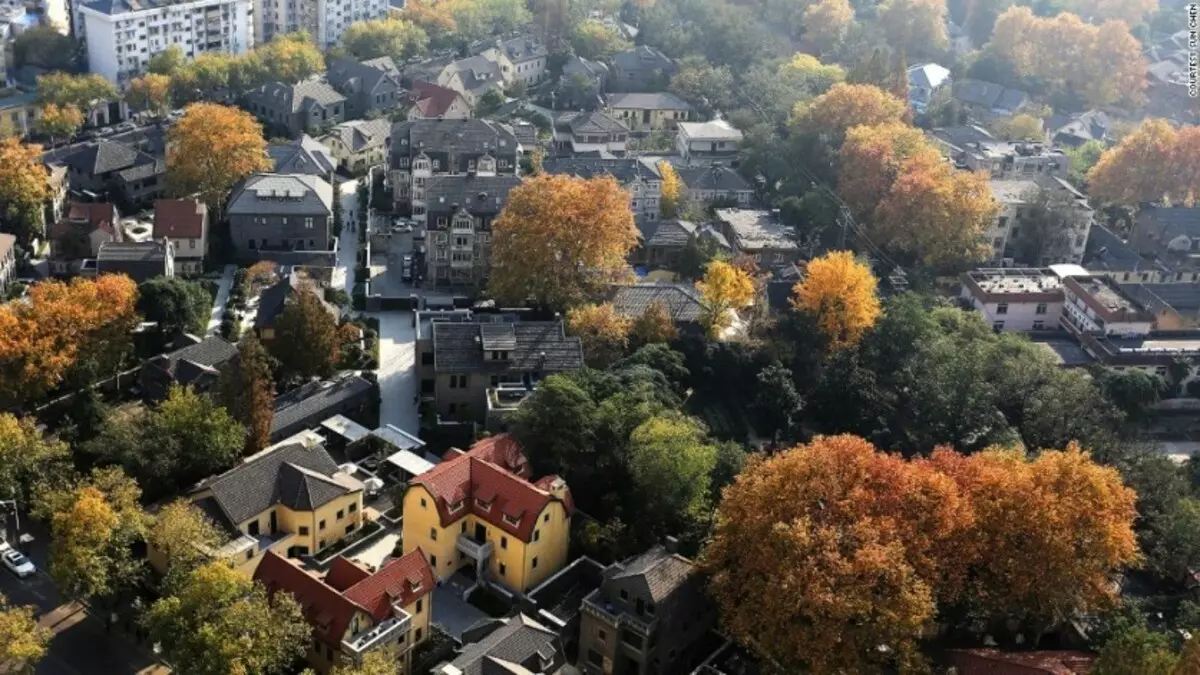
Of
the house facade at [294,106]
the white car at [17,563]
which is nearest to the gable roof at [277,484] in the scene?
the white car at [17,563]

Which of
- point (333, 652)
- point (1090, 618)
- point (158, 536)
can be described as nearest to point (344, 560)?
point (333, 652)

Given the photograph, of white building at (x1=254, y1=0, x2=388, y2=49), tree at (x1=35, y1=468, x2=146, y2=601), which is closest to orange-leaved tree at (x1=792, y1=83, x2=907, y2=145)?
white building at (x1=254, y1=0, x2=388, y2=49)

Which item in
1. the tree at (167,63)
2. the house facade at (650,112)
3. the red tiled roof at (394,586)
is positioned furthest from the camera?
the house facade at (650,112)

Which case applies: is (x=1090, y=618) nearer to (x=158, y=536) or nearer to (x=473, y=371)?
(x=473, y=371)

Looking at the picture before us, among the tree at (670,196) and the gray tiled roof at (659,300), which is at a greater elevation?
the tree at (670,196)

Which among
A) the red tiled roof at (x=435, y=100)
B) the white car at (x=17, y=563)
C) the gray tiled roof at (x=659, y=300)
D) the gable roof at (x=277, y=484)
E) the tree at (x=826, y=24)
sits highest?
the tree at (x=826, y=24)

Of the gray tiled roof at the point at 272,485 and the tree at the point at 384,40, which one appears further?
the tree at the point at 384,40

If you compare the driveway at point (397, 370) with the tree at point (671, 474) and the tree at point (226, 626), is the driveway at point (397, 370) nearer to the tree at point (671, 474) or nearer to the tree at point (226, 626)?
the tree at point (671, 474)
